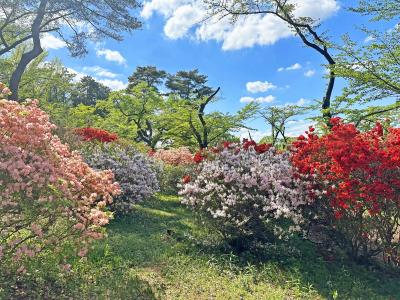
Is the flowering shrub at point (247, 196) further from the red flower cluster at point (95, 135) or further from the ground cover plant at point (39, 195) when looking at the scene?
the red flower cluster at point (95, 135)

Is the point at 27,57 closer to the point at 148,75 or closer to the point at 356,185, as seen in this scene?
the point at 356,185

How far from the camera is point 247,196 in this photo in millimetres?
7781

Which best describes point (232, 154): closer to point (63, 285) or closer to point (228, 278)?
point (228, 278)

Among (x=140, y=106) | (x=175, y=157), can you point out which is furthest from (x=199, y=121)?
(x=175, y=157)

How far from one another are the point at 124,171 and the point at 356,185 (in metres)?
6.44

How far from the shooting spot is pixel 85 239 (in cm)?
569

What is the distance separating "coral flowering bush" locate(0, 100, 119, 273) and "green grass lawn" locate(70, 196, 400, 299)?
1.00 metres

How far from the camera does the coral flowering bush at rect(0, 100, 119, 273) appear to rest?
16.5 ft

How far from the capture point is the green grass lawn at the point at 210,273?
6328mm

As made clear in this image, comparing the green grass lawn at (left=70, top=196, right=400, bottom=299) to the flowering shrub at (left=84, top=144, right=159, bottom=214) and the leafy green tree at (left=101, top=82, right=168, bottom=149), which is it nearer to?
the flowering shrub at (left=84, top=144, right=159, bottom=214)

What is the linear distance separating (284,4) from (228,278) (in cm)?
1630

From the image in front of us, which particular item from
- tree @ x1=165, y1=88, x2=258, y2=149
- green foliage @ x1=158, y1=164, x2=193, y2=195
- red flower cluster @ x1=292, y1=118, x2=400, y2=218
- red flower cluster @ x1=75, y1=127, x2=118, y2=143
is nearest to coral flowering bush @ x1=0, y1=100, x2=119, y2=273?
red flower cluster @ x1=292, y1=118, x2=400, y2=218

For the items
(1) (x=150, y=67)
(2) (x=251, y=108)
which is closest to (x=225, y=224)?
(2) (x=251, y=108)

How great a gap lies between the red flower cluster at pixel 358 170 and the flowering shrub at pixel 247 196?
1.93ft
